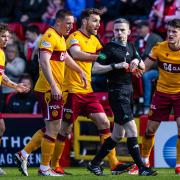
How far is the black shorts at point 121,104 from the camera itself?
12227 millimetres

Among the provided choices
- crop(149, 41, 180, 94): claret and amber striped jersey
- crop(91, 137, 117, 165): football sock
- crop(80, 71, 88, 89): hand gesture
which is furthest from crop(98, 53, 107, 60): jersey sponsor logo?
crop(91, 137, 117, 165): football sock

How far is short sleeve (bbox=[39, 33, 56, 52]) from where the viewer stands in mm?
12367

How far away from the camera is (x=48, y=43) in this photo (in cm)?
1240

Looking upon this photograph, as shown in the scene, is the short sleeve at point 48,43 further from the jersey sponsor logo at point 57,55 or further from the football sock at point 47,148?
the football sock at point 47,148

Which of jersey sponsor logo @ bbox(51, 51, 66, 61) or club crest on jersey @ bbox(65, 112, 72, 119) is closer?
jersey sponsor logo @ bbox(51, 51, 66, 61)

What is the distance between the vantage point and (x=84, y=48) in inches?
524

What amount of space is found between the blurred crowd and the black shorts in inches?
159

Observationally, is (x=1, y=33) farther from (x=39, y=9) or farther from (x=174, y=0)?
(x=39, y=9)

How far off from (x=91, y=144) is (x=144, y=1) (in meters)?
5.08

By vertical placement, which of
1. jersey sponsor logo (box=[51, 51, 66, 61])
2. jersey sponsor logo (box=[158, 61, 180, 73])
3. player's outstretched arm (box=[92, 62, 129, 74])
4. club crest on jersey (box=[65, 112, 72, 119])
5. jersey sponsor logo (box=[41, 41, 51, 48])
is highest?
jersey sponsor logo (box=[41, 41, 51, 48])

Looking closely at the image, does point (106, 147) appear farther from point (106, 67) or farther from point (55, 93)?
point (106, 67)

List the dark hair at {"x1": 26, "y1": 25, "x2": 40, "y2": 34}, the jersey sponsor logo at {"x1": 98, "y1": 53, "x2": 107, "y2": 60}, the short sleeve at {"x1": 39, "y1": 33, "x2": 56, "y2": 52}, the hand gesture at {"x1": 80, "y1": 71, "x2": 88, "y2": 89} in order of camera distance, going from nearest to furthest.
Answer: the jersey sponsor logo at {"x1": 98, "y1": 53, "x2": 107, "y2": 60}
the short sleeve at {"x1": 39, "y1": 33, "x2": 56, "y2": 52}
the hand gesture at {"x1": 80, "y1": 71, "x2": 88, "y2": 89}
the dark hair at {"x1": 26, "y1": 25, "x2": 40, "y2": 34}

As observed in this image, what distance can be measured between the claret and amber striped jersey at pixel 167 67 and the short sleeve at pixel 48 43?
154cm

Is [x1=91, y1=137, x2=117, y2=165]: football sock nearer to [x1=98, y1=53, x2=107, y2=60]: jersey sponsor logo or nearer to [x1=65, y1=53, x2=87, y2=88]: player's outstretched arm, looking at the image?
[x1=65, y1=53, x2=87, y2=88]: player's outstretched arm
